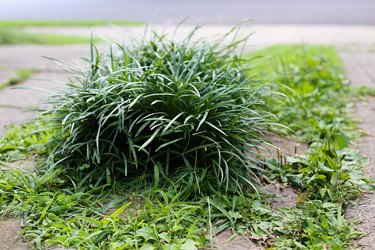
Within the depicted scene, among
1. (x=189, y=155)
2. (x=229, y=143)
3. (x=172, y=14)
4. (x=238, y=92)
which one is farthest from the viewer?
(x=172, y=14)

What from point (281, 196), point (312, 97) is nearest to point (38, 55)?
point (312, 97)

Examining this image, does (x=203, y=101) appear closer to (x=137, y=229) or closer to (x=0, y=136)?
(x=137, y=229)

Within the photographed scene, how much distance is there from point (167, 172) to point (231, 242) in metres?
0.53

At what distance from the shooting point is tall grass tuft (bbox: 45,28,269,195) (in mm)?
2262

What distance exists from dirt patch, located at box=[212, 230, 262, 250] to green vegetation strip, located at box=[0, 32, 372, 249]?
3cm

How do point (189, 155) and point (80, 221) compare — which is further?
point (189, 155)

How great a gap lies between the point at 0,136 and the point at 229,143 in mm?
1500

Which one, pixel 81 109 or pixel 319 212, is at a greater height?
pixel 81 109

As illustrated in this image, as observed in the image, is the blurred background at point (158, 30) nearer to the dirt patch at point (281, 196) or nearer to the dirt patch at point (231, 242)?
the dirt patch at point (281, 196)

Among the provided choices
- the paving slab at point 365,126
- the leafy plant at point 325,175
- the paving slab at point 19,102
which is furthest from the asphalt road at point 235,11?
the leafy plant at point 325,175

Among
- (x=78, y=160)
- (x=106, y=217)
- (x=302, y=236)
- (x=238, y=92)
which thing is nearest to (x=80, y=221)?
(x=106, y=217)

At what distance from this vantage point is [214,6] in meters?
11.8

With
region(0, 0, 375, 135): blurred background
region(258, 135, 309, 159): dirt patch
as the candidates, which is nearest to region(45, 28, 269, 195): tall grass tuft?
region(258, 135, 309, 159): dirt patch

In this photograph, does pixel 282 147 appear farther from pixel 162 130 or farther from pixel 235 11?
pixel 235 11
